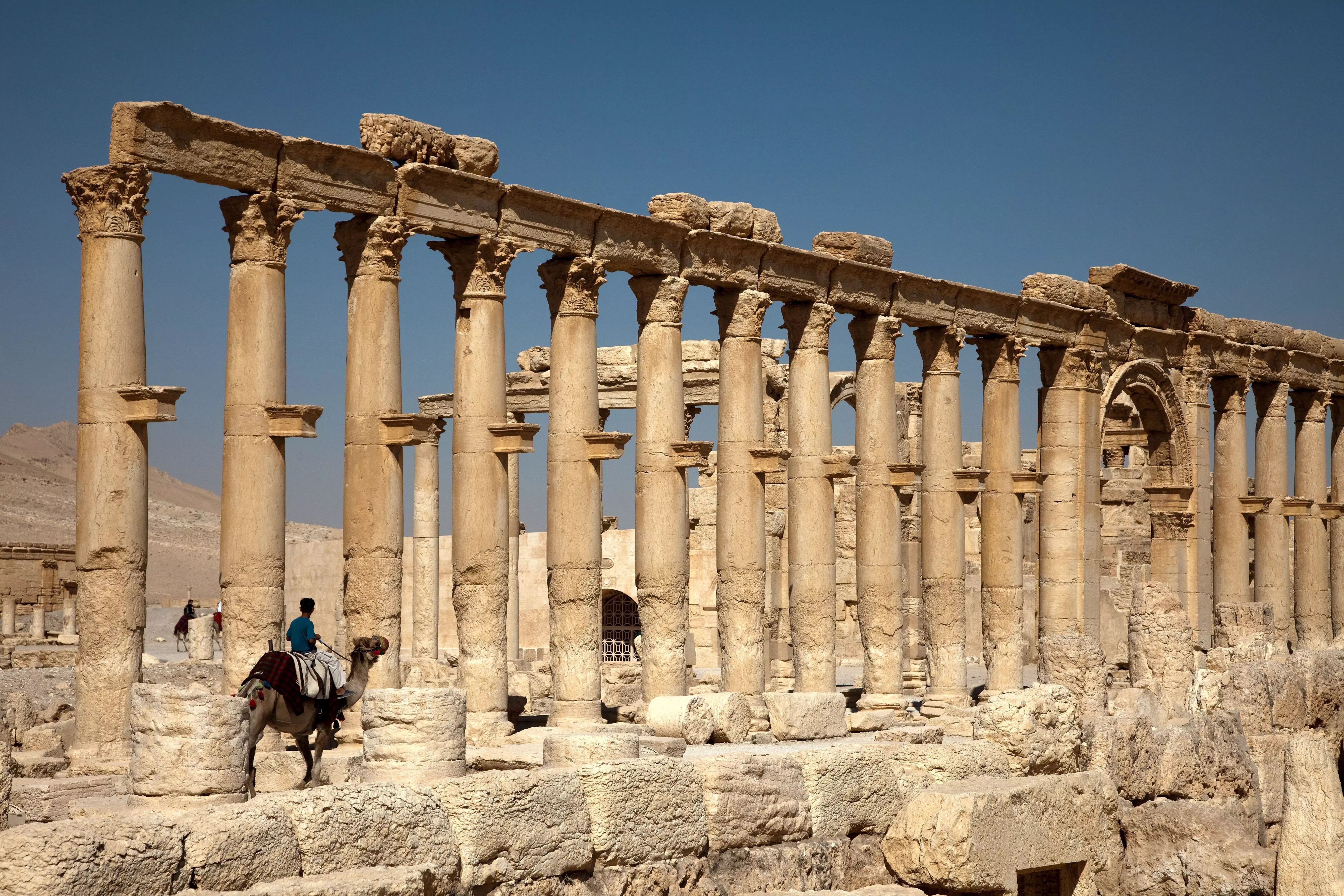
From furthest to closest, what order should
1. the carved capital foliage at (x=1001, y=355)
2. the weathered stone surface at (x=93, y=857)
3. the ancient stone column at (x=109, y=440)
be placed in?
the carved capital foliage at (x=1001, y=355) < the ancient stone column at (x=109, y=440) < the weathered stone surface at (x=93, y=857)

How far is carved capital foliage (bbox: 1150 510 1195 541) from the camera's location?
1185 inches

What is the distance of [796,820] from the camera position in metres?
11.6

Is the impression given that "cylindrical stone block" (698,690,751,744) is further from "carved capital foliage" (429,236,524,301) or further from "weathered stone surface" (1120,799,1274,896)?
"carved capital foliage" (429,236,524,301)

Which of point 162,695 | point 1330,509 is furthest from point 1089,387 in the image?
point 162,695

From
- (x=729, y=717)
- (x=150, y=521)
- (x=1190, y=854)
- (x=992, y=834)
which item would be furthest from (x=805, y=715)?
(x=150, y=521)

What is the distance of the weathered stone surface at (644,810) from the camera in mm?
10422

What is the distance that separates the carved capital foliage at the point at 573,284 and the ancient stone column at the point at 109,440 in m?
5.78

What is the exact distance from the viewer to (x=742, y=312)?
71.7 ft

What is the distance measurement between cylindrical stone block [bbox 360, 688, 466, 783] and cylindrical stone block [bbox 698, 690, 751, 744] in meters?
4.48

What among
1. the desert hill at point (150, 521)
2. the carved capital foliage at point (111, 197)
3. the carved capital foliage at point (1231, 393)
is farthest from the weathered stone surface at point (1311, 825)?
the desert hill at point (150, 521)

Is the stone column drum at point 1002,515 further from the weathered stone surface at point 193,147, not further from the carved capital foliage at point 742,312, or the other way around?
the weathered stone surface at point 193,147

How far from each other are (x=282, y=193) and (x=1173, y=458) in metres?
19.5

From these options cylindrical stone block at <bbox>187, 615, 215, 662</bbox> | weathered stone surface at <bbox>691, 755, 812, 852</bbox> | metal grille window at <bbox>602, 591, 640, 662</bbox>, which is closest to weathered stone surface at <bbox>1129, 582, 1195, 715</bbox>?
weathered stone surface at <bbox>691, 755, 812, 852</bbox>

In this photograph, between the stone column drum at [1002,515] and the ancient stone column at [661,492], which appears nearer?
the ancient stone column at [661,492]
